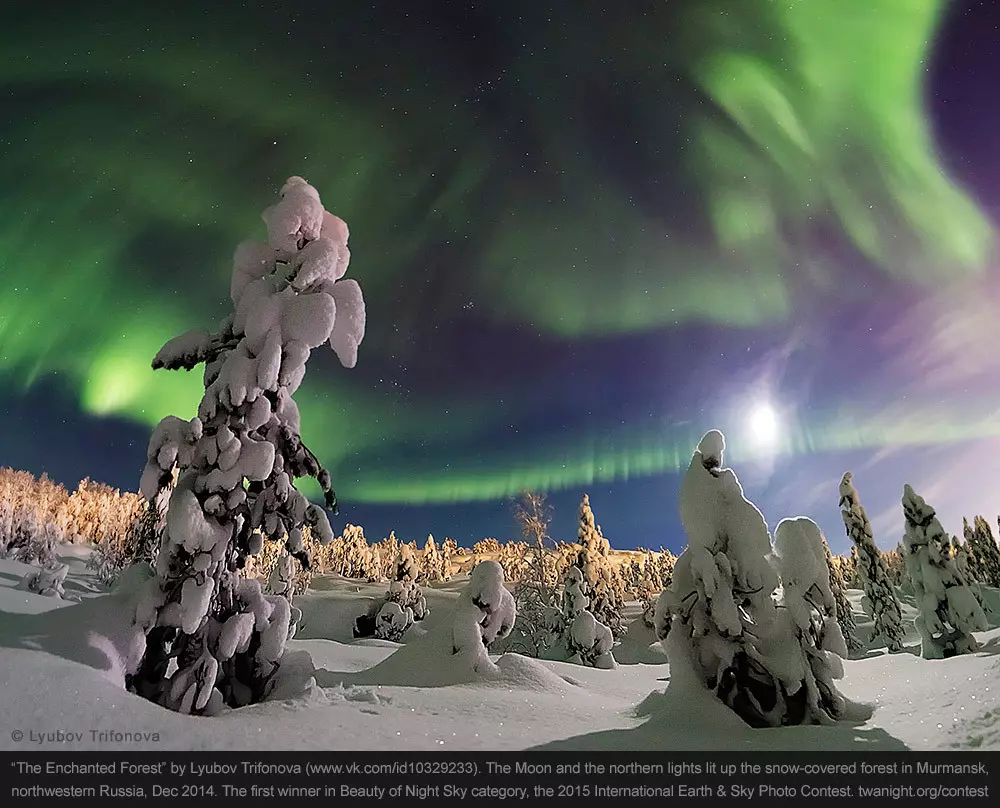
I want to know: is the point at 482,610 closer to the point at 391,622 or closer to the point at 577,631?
the point at 577,631

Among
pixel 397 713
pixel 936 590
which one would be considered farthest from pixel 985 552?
pixel 397 713

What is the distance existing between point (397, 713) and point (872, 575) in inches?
1578

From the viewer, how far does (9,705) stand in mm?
5188

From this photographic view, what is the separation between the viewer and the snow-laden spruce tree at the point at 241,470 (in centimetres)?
743

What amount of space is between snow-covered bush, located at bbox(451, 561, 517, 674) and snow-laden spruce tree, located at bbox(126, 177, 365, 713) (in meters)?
5.55

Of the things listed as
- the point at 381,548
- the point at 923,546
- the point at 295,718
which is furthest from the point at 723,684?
the point at 381,548

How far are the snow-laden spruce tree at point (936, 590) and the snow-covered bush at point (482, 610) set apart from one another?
59.2ft

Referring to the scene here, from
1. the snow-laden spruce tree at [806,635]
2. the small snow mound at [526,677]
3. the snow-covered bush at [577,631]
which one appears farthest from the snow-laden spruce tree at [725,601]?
the snow-covered bush at [577,631]

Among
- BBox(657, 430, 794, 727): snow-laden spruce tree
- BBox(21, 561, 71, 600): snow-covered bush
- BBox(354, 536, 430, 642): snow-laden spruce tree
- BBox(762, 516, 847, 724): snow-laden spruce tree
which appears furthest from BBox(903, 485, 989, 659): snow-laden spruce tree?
BBox(21, 561, 71, 600): snow-covered bush

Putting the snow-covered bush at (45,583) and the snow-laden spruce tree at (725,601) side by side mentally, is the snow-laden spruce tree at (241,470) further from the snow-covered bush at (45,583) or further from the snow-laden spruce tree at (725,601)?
the snow-laden spruce tree at (725,601)

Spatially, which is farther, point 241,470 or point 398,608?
point 398,608

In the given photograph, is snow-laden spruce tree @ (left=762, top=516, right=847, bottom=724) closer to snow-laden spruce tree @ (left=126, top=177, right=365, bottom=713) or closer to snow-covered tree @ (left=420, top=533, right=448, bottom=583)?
snow-laden spruce tree @ (left=126, top=177, right=365, bottom=713)

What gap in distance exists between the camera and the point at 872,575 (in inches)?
1420
